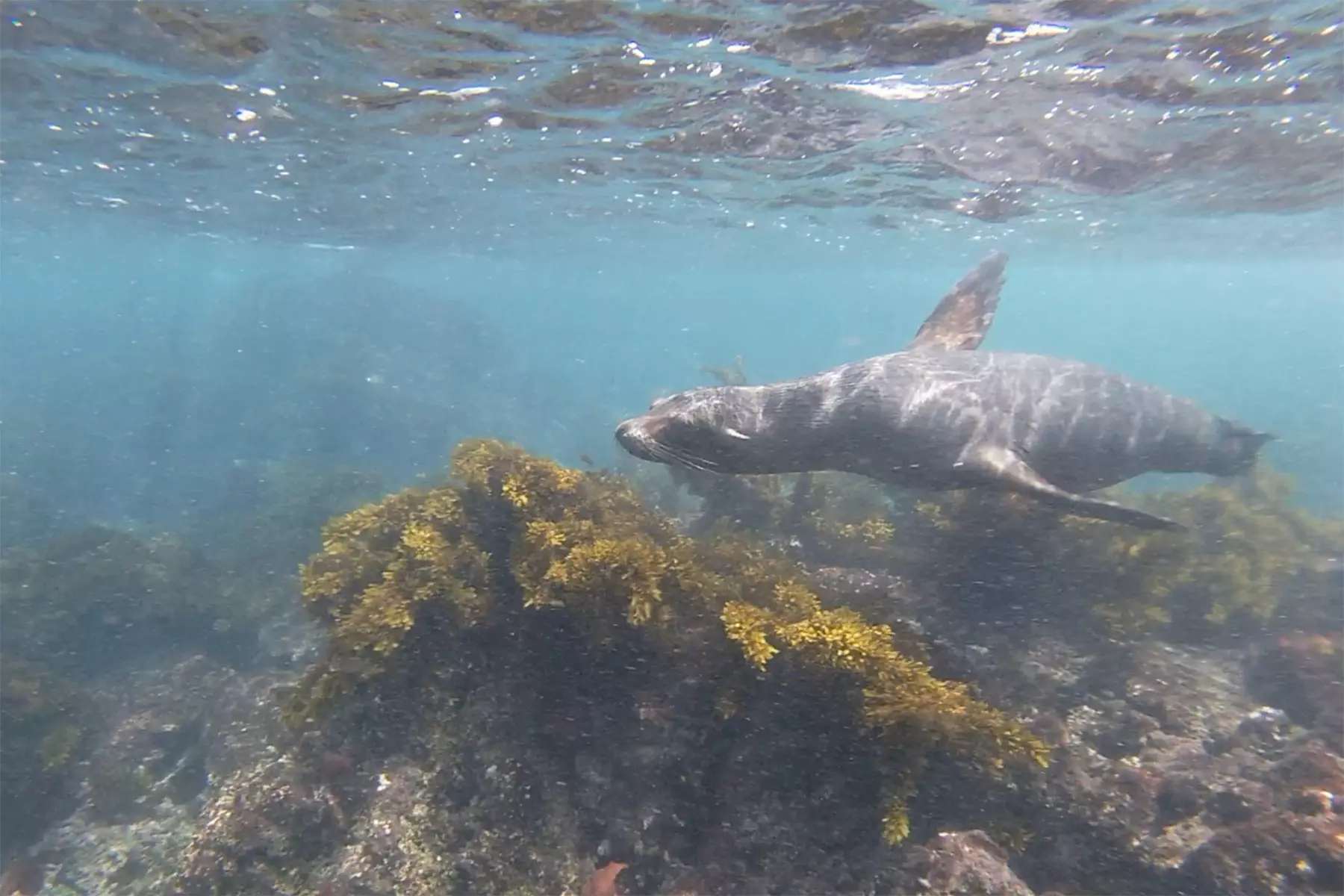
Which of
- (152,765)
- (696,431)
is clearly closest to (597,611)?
(696,431)

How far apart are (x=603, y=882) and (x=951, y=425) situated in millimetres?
4437

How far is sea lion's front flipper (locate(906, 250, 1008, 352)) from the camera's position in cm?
820

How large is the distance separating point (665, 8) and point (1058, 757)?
10.0 metres

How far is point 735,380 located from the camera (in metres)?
18.9

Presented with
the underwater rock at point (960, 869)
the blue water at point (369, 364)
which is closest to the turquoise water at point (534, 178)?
the blue water at point (369, 364)

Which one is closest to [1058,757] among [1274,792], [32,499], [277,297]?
[1274,792]

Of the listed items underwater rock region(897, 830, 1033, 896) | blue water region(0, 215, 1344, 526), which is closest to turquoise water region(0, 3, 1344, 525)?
blue water region(0, 215, 1344, 526)

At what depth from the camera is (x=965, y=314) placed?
847cm

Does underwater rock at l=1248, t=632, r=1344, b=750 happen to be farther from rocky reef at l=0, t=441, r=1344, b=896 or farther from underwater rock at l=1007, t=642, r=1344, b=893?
underwater rock at l=1007, t=642, r=1344, b=893

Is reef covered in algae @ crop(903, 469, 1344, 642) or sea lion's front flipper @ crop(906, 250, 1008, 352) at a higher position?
sea lion's front flipper @ crop(906, 250, 1008, 352)

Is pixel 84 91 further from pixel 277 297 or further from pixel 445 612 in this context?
pixel 277 297

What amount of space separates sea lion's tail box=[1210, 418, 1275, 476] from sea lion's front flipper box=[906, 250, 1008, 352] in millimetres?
3019

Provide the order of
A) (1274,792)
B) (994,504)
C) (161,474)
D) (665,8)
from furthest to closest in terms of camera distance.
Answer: (161,474), (665,8), (994,504), (1274,792)

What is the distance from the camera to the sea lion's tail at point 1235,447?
28.4 ft
